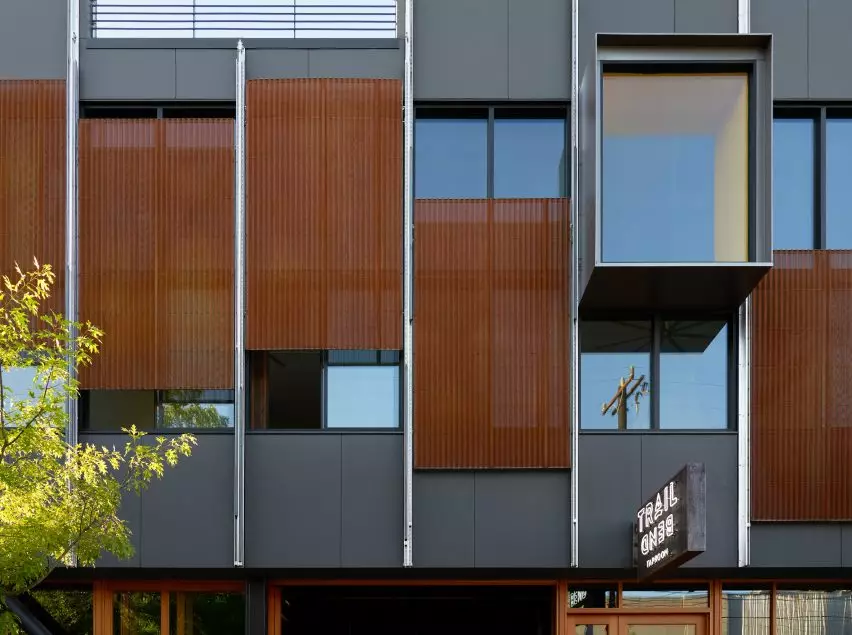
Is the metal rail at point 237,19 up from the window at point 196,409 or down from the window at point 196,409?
up

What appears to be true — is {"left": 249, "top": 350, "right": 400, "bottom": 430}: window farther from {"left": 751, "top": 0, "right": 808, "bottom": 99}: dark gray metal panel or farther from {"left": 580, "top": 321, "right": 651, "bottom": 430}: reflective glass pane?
{"left": 751, "top": 0, "right": 808, "bottom": 99}: dark gray metal panel

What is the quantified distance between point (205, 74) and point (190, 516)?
6.51m

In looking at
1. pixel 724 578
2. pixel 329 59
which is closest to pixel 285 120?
pixel 329 59

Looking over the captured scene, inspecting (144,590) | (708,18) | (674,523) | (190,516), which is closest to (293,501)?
(190,516)

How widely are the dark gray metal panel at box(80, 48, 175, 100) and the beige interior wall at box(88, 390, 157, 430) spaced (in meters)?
4.44

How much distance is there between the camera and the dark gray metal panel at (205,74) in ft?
41.2

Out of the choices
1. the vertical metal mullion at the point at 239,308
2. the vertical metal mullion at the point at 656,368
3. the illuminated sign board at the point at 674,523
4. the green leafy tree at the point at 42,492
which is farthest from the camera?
the vertical metal mullion at the point at 656,368

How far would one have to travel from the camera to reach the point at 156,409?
12398 millimetres

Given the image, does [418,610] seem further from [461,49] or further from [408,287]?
[461,49]

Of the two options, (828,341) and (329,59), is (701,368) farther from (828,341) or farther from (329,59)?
(329,59)

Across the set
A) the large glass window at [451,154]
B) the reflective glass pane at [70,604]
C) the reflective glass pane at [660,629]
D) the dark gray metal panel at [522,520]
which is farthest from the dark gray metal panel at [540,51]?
the reflective glass pane at [70,604]

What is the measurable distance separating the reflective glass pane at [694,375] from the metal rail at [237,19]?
20.9 feet

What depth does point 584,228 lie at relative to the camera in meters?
12.0

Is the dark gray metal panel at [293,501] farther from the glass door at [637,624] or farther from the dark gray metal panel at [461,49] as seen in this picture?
the dark gray metal panel at [461,49]
